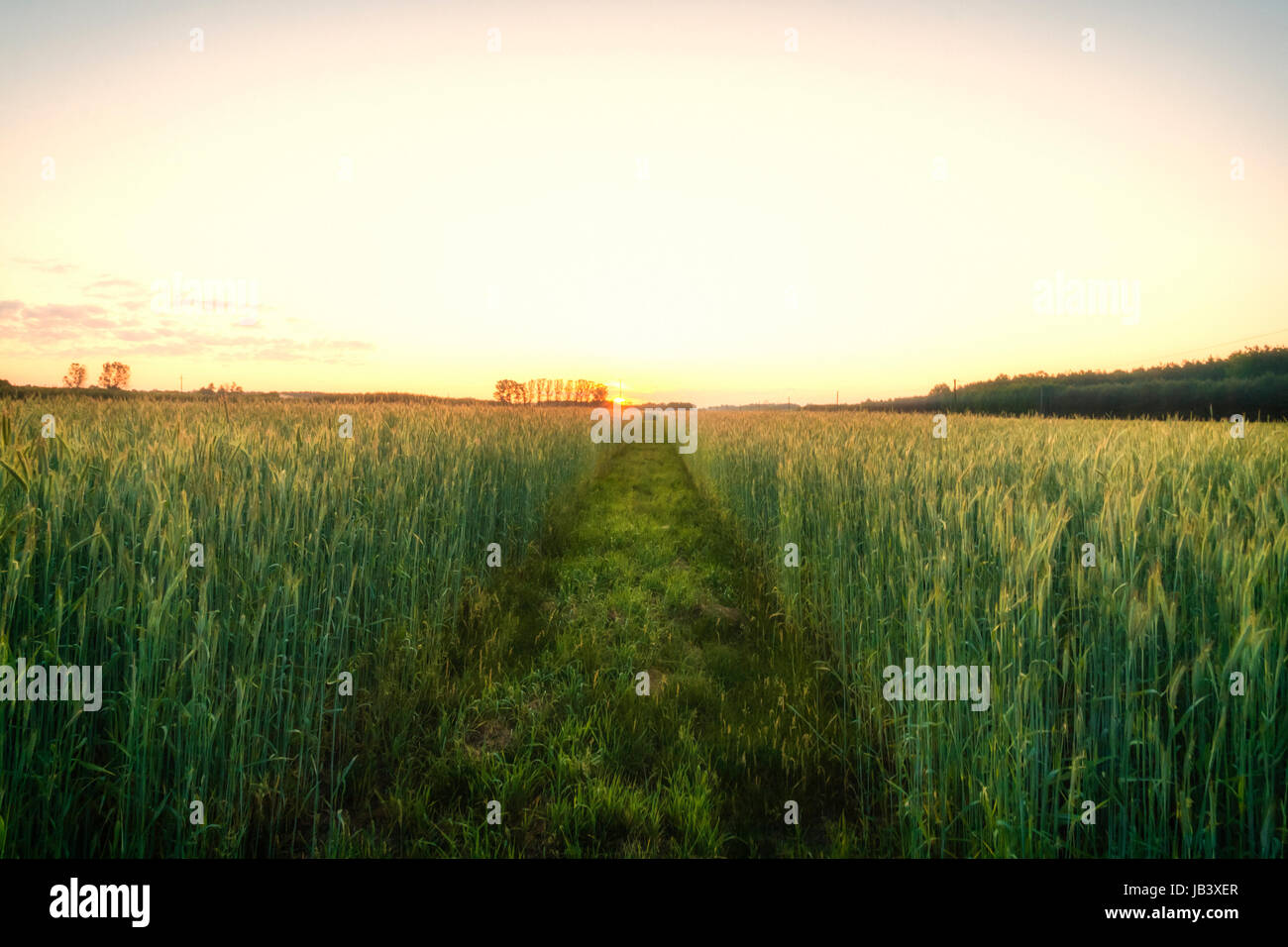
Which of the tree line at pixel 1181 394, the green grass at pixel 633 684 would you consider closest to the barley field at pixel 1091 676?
the green grass at pixel 633 684

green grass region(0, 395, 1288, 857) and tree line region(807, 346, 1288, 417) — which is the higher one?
tree line region(807, 346, 1288, 417)

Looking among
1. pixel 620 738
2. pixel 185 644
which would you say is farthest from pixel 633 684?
pixel 185 644

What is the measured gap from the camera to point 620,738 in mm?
3145

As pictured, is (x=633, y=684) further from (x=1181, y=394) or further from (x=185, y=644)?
(x=1181, y=394)

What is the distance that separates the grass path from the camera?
2.46 metres

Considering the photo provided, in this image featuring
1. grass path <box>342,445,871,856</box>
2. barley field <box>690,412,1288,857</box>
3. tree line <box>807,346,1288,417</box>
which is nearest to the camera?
barley field <box>690,412,1288,857</box>

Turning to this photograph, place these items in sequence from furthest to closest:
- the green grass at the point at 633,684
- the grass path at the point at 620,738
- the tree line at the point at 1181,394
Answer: the tree line at the point at 1181,394 → the grass path at the point at 620,738 → the green grass at the point at 633,684

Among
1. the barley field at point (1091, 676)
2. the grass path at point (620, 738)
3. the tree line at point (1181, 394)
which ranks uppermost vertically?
the tree line at point (1181, 394)

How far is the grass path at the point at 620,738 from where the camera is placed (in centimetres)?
246

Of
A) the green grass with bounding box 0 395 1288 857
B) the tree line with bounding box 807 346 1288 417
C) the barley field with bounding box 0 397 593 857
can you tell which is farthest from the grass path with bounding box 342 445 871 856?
the tree line with bounding box 807 346 1288 417

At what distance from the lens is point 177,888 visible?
74.5 inches

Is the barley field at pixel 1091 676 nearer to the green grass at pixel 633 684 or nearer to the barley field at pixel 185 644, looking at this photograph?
the green grass at pixel 633 684

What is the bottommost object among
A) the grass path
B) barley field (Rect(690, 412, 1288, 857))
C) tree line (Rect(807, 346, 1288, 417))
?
the grass path

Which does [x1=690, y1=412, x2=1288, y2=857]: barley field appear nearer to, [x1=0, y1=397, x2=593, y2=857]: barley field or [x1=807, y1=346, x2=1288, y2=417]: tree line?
[x1=0, y1=397, x2=593, y2=857]: barley field
